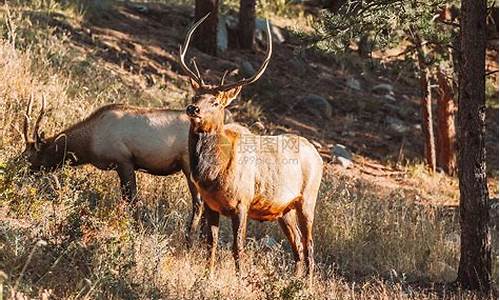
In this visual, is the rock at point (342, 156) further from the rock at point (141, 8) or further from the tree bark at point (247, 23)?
the rock at point (141, 8)

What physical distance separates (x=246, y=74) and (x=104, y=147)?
8623 mm

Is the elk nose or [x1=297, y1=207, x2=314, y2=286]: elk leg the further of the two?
[x1=297, y1=207, x2=314, y2=286]: elk leg

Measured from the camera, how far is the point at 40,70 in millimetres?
12523

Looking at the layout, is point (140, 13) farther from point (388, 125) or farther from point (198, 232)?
point (198, 232)

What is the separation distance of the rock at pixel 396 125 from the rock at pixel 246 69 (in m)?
3.34

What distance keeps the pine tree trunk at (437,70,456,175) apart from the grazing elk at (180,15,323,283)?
8.56 metres

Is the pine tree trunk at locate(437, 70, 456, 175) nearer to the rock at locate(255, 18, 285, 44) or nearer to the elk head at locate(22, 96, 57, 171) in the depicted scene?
the rock at locate(255, 18, 285, 44)

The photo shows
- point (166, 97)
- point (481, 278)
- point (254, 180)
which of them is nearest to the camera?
point (254, 180)

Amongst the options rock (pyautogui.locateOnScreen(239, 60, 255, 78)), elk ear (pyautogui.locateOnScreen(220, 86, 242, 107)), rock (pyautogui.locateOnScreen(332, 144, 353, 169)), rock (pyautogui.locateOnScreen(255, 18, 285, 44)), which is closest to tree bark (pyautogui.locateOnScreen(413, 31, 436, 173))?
rock (pyautogui.locateOnScreen(332, 144, 353, 169))

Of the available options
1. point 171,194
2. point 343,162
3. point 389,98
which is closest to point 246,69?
point 343,162

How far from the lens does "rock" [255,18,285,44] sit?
2009 centimetres

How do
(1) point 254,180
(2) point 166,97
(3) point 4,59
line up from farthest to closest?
(2) point 166,97 < (3) point 4,59 < (1) point 254,180

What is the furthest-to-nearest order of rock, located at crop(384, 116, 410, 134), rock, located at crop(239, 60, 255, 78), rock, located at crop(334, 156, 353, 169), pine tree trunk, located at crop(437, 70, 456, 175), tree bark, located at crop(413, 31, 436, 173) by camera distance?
rock, located at crop(384, 116, 410, 134) → rock, located at crop(239, 60, 255, 78) → pine tree trunk, located at crop(437, 70, 456, 175) → rock, located at crop(334, 156, 353, 169) → tree bark, located at crop(413, 31, 436, 173)

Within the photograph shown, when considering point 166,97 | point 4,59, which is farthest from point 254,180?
point 166,97
